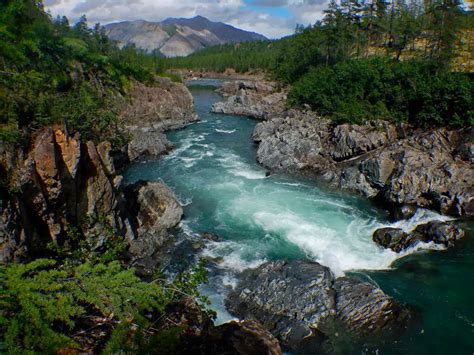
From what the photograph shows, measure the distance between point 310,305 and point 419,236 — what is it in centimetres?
1004

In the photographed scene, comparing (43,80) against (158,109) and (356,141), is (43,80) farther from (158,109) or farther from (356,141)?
(158,109)

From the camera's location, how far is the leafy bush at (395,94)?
32062 mm

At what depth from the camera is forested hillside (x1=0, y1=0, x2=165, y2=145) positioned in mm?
8992

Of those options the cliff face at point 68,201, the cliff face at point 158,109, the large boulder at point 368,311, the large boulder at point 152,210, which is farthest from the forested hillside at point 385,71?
the cliff face at point 68,201

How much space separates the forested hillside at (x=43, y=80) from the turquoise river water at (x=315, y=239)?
9.11 meters

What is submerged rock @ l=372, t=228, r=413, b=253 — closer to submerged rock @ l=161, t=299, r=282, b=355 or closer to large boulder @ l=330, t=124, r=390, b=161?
submerged rock @ l=161, t=299, r=282, b=355

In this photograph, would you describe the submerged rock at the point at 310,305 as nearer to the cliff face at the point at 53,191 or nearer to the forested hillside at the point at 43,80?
the cliff face at the point at 53,191

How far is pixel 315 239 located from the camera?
20734 mm

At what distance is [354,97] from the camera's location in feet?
134

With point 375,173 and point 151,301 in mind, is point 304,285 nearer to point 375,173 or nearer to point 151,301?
point 151,301

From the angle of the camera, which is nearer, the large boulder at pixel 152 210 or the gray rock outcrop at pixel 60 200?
the gray rock outcrop at pixel 60 200

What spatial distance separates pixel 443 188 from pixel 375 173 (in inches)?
194

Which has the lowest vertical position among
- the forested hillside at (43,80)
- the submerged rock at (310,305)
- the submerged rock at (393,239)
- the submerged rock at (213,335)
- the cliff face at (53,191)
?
the submerged rock at (310,305)

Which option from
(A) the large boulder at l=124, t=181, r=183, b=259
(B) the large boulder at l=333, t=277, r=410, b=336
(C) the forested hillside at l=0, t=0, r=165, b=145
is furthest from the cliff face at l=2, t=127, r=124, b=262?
(B) the large boulder at l=333, t=277, r=410, b=336
